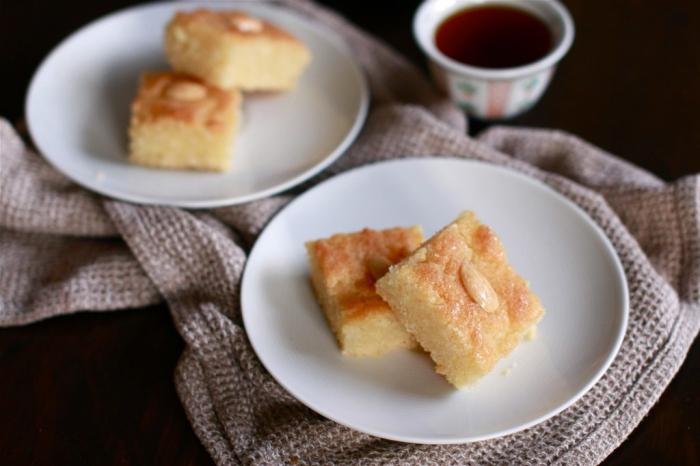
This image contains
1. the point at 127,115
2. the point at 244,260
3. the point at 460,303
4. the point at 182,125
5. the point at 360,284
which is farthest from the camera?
the point at 127,115

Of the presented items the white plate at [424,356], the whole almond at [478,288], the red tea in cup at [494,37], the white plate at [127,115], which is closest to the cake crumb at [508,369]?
the white plate at [424,356]

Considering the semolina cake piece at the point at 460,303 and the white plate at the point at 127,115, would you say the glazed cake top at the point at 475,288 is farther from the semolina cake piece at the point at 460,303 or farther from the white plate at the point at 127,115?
A: the white plate at the point at 127,115

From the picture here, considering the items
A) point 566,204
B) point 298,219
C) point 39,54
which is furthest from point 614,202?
point 39,54

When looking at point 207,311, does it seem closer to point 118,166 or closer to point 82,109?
point 118,166

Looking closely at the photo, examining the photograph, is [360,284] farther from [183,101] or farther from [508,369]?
[183,101]

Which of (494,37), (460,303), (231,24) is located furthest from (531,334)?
(231,24)
